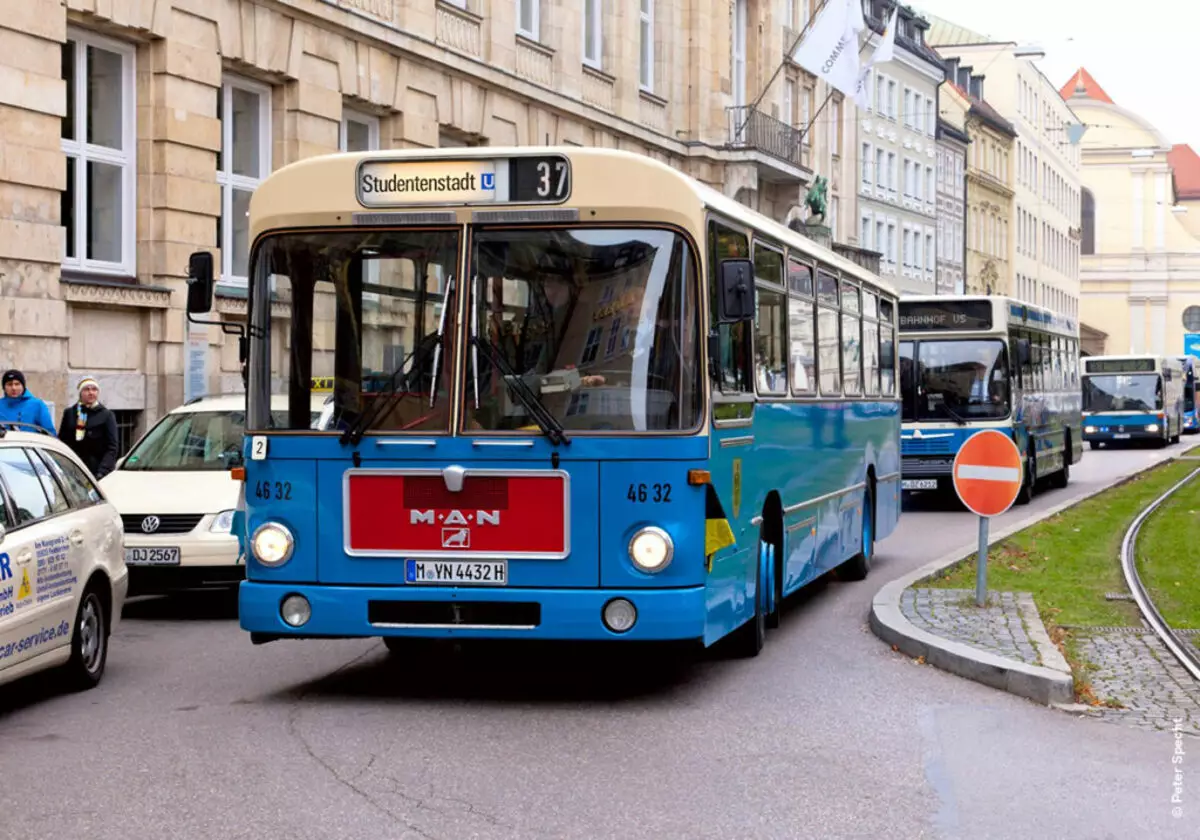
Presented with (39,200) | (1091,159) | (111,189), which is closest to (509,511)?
(39,200)

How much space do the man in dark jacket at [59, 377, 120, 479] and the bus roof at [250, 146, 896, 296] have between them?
759cm

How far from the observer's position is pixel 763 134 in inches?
1731

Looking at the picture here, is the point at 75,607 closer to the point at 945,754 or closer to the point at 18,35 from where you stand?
the point at 945,754

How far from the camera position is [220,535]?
14.3 m

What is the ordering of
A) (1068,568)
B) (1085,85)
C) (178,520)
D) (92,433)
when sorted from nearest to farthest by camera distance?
(178,520) → (92,433) → (1068,568) → (1085,85)

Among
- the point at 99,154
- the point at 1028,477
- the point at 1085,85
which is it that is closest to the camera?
the point at 99,154

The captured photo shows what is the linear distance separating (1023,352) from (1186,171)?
401 ft

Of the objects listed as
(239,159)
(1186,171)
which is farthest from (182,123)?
(1186,171)

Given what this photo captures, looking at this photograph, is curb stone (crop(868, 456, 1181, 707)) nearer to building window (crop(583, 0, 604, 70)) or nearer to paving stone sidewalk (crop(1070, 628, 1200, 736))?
paving stone sidewalk (crop(1070, 628, 1200, 736))

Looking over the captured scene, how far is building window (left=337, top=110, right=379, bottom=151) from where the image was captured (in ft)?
91.2

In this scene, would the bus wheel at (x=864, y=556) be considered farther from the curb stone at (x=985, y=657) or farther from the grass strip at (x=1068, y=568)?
the curb stone at (x=985, y=657)

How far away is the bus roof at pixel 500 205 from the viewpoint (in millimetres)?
9906

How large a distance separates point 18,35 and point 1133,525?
46.6 feet

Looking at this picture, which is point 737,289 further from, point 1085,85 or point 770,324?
point 1085,85
